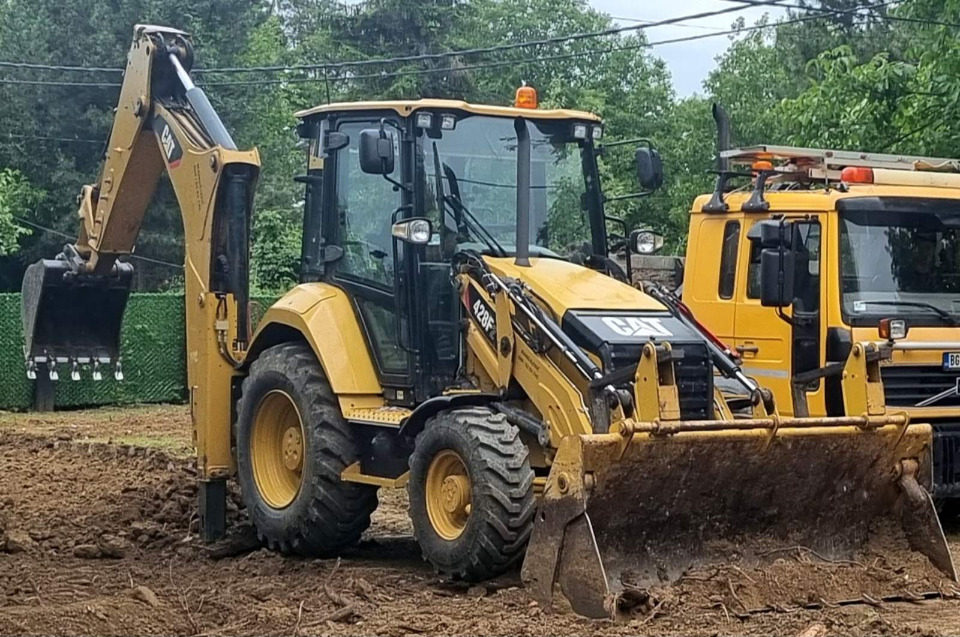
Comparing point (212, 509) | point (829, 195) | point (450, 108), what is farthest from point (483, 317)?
point (829, 195)

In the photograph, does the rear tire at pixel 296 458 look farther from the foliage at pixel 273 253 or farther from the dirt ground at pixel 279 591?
the foliage at pixel 273 253

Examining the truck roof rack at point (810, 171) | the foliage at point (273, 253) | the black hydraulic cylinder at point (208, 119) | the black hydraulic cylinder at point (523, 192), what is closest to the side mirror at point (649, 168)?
the black hydraulic cylinder at point (523, 192)

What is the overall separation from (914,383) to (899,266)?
2.98 ft

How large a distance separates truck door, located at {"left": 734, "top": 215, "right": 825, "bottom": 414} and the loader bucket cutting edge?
5.04 m

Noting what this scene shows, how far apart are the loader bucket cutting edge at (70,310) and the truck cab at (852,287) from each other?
5.02 meters

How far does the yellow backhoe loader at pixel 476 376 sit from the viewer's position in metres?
7.79

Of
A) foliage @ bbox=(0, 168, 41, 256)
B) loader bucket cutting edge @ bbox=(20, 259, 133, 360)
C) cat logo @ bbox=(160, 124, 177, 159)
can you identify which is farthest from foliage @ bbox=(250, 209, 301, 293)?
cat logo @ bbox=(160, 124, 177, 159)

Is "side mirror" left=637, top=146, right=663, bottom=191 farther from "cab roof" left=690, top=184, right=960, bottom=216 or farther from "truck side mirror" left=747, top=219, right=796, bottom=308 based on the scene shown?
"cab roof" left=690, top=184, right=960, bottom=216

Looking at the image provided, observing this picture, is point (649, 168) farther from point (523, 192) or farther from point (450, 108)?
point (450, 108)

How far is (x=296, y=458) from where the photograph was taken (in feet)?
32.0

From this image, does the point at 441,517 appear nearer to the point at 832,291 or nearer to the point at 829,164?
the point at 832,291

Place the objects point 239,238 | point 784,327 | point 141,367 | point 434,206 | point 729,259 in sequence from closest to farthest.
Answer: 1. point 434,206
2. point 239,238
3. point 784,327
4. point 729,259
5. point 141,367

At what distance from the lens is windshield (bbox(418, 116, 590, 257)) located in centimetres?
920

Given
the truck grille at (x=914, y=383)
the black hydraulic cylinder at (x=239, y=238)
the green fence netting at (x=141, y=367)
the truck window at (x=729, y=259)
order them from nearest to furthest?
the black hydraulic cylinder at (x=239, y=238), the truck grille at (x=914, y=383), the truck window at (x=729, y=259), the green fence netting at (x=141, y=367)
